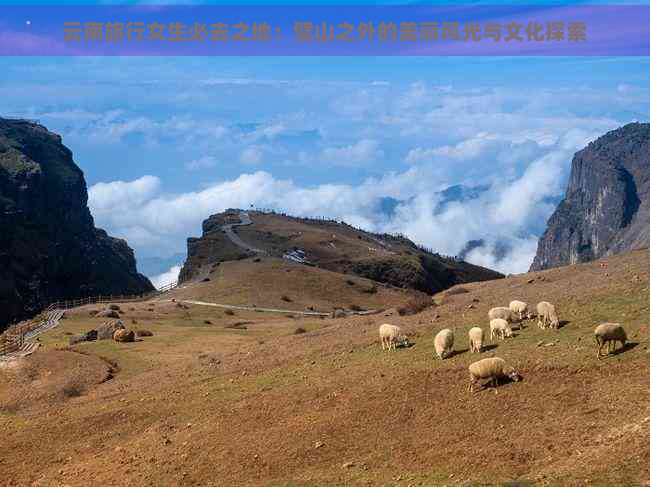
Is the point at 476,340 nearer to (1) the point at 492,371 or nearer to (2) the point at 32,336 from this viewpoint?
(1) the point at 492,371

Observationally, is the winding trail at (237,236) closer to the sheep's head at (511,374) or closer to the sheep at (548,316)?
the sheep at (548,316)

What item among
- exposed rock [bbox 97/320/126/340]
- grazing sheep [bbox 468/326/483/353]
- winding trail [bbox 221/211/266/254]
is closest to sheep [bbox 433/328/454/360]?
grazing sheep [bbox 468/326/483/353]

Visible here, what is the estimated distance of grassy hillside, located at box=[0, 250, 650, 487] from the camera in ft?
65.8

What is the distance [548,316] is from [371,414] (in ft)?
33.0

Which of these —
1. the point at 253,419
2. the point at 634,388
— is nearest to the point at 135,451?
the point at 253,419

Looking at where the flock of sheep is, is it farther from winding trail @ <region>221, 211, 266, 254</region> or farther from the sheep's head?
winding trail @ <region>221, 211, 266, 254</region>

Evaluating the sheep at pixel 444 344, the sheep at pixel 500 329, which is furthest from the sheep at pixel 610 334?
the sheep at pixel 444 344

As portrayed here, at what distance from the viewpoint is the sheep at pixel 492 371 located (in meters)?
25.1

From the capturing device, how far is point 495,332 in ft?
105

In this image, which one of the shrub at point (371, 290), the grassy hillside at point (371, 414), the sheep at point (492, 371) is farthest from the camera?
the shrub at point (371, 290)

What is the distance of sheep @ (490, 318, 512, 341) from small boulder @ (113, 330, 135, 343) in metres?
31.2

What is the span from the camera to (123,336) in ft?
175

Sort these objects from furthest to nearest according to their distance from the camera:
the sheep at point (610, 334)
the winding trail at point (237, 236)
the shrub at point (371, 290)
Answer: the winding trail at point (237, 236), the shrub at point (371, 290), the sheep at point (610, 334)

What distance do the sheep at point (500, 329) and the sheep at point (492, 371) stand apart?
5.54 meters
